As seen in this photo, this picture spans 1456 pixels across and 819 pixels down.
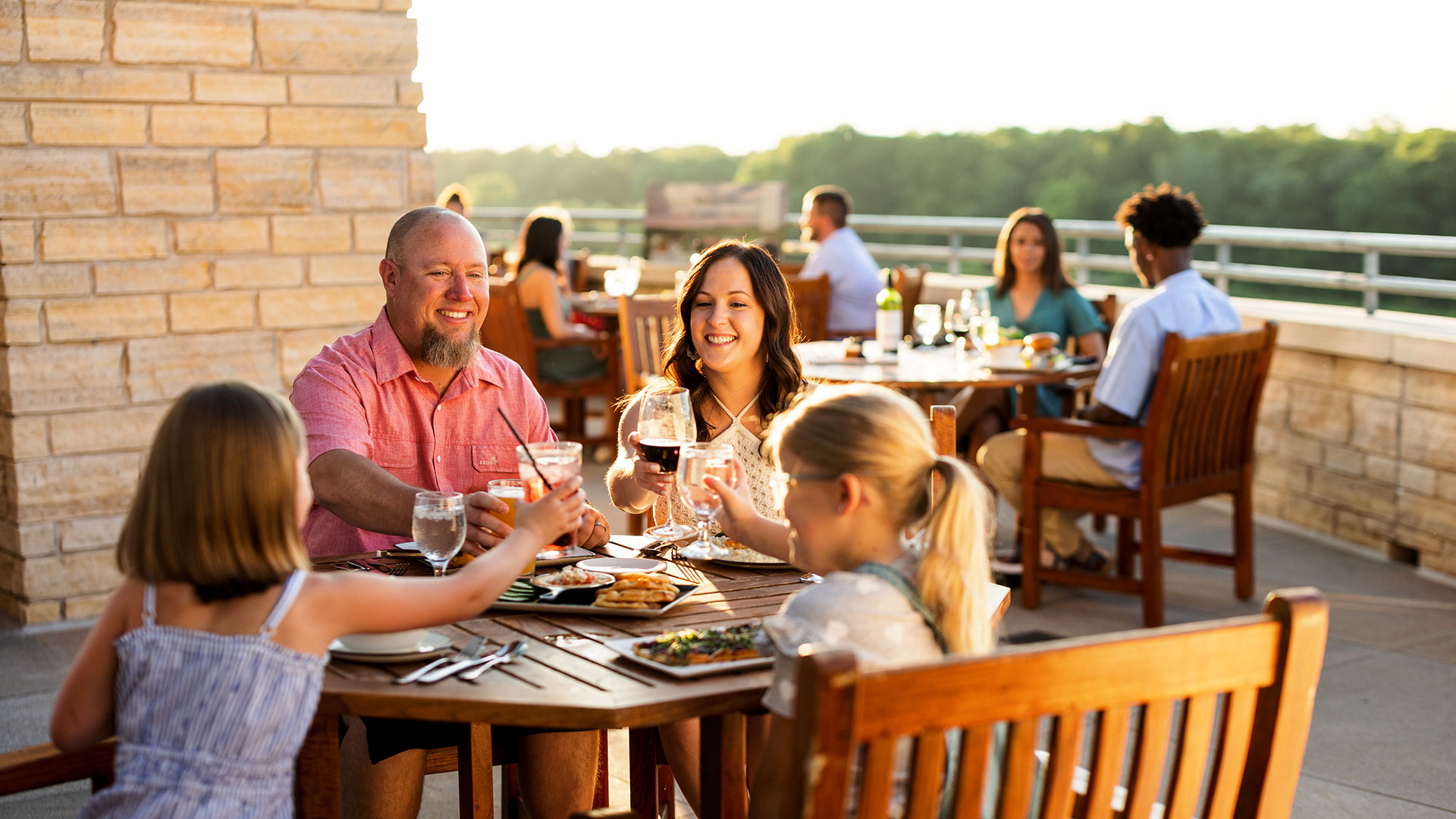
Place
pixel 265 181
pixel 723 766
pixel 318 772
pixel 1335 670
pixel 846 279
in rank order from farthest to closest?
pixel 846 279, pixel 265 181, pixel 1335 670, pixel 723 766, pixel 318 772

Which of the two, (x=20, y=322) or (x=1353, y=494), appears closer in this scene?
(x=20, y=322)

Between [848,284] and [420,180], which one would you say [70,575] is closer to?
[420,180]

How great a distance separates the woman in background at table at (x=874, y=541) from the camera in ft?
4.80

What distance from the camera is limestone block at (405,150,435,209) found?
15.4 feet

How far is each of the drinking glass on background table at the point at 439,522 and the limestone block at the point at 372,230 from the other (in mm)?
2998

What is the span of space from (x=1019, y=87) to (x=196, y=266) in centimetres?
1079

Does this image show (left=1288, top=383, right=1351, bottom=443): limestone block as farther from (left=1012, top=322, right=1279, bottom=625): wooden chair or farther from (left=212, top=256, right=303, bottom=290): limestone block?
(left=212, top=256, right=303, bottom=290): limestone block

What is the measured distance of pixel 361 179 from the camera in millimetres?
4602

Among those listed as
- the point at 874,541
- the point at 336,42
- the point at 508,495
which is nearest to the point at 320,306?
the point at 336,42

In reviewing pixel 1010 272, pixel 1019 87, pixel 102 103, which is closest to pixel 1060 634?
pixel 1010 272

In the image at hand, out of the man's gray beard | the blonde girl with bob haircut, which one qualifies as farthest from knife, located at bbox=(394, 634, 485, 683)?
the man's gray beard

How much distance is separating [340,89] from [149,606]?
135 inches

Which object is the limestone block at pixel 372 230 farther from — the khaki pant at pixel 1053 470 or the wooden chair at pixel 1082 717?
the wooden chair at pixel 1082 717

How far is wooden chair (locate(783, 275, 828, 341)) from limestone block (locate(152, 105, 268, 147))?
8.70ft
